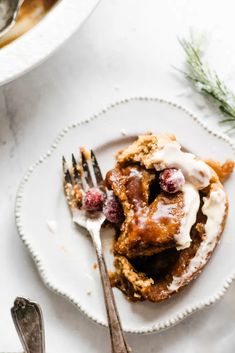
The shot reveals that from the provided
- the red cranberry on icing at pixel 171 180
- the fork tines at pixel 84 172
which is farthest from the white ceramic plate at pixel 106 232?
the red cranberry on icing at pixel 171 180

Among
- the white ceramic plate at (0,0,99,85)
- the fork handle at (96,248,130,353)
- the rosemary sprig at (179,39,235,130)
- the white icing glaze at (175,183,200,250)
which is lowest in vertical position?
the fork handle at (96,248,130,353)

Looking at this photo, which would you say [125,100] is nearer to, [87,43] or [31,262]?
[87,43]

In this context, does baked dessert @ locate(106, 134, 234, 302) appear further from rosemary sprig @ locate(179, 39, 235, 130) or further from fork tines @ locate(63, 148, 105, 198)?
rosemary sprig @ locate(179, 39, 235, 130)

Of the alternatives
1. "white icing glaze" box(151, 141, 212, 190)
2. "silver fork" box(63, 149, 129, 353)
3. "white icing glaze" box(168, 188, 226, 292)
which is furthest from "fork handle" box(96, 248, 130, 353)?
"white icing glaze" box(151, 141, 212, 190)

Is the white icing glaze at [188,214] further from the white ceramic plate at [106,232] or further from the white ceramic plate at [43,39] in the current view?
the white ceramic plate at [43,39]

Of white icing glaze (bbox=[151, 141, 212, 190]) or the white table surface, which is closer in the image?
white icing glaze (bbox=[151, 141, 212, 190])
